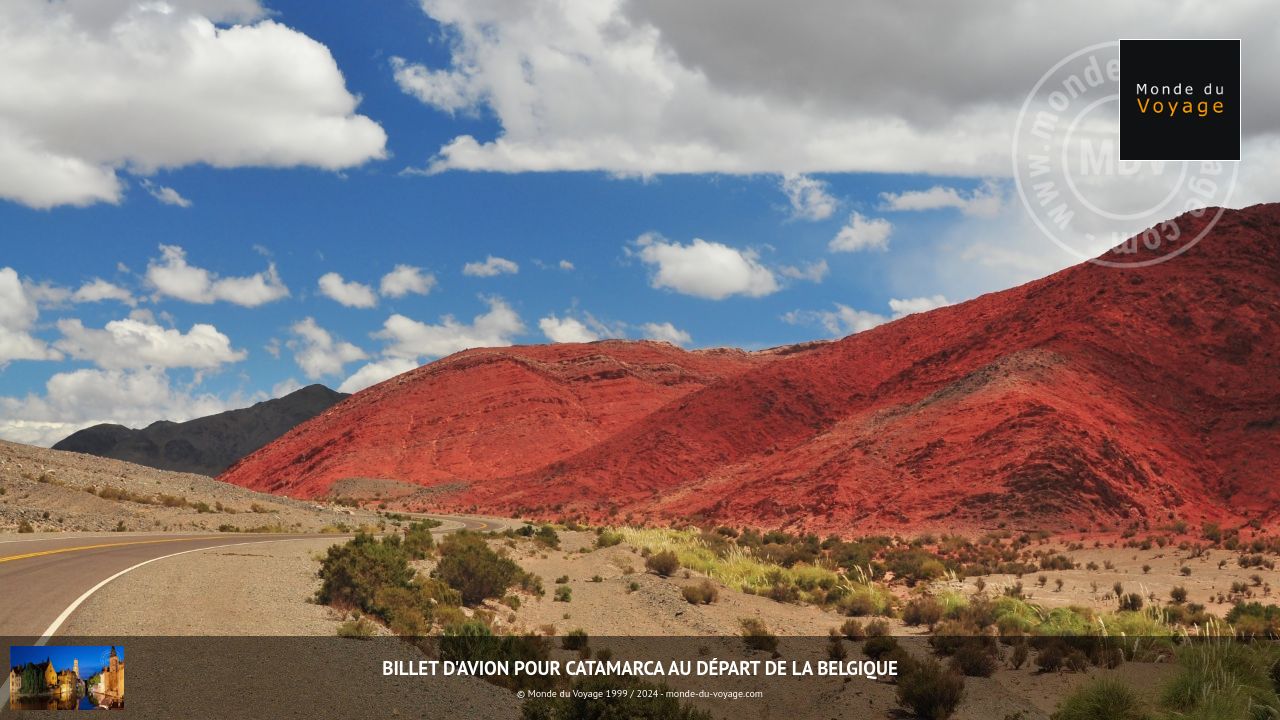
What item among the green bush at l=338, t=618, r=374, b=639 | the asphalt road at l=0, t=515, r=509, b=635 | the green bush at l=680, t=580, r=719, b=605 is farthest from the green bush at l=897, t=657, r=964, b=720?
the asphalt road at l=0, t=515, r=509, b=635

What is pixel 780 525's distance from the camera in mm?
55875

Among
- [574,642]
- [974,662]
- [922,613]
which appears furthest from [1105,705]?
[574,642]

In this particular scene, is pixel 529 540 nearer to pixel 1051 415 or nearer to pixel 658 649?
pixel 658 649

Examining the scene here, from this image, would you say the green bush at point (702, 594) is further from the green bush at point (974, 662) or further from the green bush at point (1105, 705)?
the green bush at point (1105, 705)

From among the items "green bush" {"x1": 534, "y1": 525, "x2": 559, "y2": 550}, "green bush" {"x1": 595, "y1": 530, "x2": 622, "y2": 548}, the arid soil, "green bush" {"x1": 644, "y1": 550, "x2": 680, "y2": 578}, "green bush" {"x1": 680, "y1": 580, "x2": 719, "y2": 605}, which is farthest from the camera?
"green bush" {"x1": 534, "y1": 525, "x2": 559, "y2": 550}

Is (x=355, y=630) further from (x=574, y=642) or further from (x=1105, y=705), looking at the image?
(x=1105, y=705)

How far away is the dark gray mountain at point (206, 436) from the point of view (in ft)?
553

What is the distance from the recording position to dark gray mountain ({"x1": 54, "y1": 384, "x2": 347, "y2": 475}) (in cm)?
16850

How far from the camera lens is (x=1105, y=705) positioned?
12523mm

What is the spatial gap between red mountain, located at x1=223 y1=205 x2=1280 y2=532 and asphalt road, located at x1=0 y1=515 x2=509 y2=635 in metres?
37.8

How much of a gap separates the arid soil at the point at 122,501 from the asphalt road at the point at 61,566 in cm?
569

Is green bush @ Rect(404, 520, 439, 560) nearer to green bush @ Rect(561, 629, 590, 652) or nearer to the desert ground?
the desert ground

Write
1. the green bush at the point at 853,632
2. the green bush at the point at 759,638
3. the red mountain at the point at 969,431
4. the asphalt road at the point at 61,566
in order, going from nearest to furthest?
the asphalt road at the point at 61,566
the green bush at the point at 759,638
the green bush at the point at 853,632
the red mountain at the point at 969,431

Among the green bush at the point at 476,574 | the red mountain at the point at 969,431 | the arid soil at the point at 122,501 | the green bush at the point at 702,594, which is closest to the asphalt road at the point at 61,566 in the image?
the arid soil at the point at 122,501
